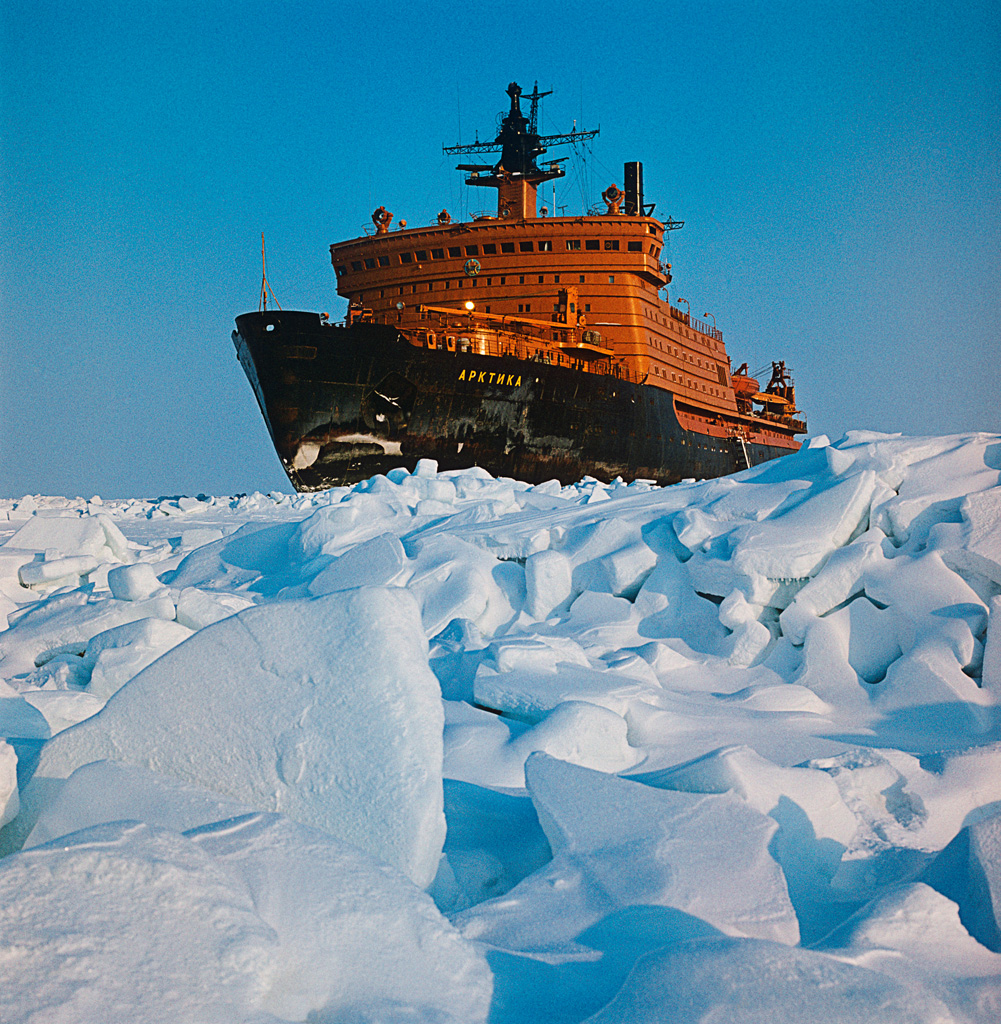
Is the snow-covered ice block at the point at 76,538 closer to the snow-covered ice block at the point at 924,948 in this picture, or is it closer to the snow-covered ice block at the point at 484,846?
the snow-covered ice block at the point at 484,846

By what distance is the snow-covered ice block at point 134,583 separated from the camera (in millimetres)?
4762

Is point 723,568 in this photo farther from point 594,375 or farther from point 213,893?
point 594,375

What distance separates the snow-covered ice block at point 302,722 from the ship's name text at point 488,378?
46.3 ft

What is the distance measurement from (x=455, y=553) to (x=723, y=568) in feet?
5.69

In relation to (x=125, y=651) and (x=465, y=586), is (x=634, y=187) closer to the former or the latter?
(x=465, y=586)

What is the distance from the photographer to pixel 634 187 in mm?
23391

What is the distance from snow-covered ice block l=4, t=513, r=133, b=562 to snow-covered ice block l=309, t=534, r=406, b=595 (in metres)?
2.50

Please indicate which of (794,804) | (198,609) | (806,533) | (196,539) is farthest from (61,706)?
(196,539)

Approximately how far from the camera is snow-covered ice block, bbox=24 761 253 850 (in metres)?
1.90

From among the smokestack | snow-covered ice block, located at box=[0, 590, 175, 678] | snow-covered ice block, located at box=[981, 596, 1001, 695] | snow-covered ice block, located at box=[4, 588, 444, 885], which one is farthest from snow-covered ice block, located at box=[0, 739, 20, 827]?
the smokestack

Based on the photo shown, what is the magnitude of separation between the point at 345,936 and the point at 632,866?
0.74 meters

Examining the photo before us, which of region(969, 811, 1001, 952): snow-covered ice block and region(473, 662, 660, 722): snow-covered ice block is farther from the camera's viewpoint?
region(473, 662, 660, 722): snow-covered ice block

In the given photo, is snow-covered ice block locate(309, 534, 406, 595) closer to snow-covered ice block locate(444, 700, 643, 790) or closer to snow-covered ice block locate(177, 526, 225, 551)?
snow-covered ice block locate(444, 700, 643, 790)

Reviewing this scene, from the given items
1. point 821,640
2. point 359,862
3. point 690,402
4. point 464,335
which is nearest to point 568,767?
point 359,862
